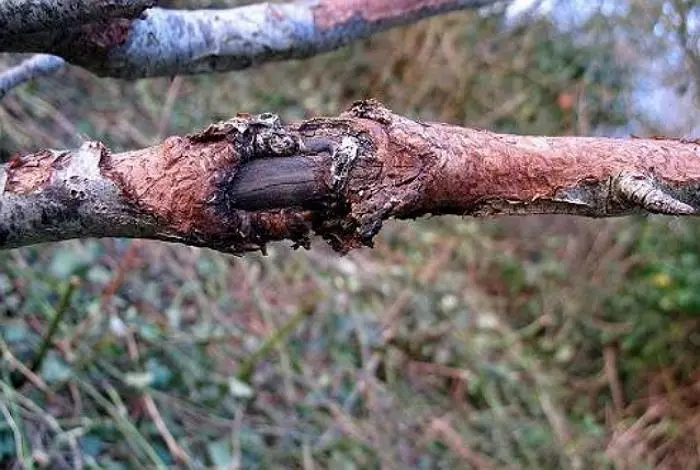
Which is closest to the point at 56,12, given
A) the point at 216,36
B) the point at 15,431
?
the point at 216,36

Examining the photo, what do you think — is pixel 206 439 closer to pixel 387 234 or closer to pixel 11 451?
pixel 11 451

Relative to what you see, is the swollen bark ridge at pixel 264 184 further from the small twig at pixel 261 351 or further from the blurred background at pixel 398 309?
the small twig at pixel 261 351

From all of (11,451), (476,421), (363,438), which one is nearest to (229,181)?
(11,451)

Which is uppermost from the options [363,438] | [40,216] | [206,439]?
[40,216]

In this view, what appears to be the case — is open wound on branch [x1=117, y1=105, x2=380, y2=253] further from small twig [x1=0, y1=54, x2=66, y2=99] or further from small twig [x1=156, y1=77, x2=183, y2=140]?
small twig [x1=156, y1=77, x2=183, y2=140]

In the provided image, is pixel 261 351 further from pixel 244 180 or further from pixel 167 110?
pixel 244 180

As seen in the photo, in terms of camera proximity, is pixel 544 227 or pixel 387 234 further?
pixel 544 227

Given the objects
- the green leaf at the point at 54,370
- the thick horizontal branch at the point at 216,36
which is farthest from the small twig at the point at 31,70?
the green leaf at the point at 54,370
